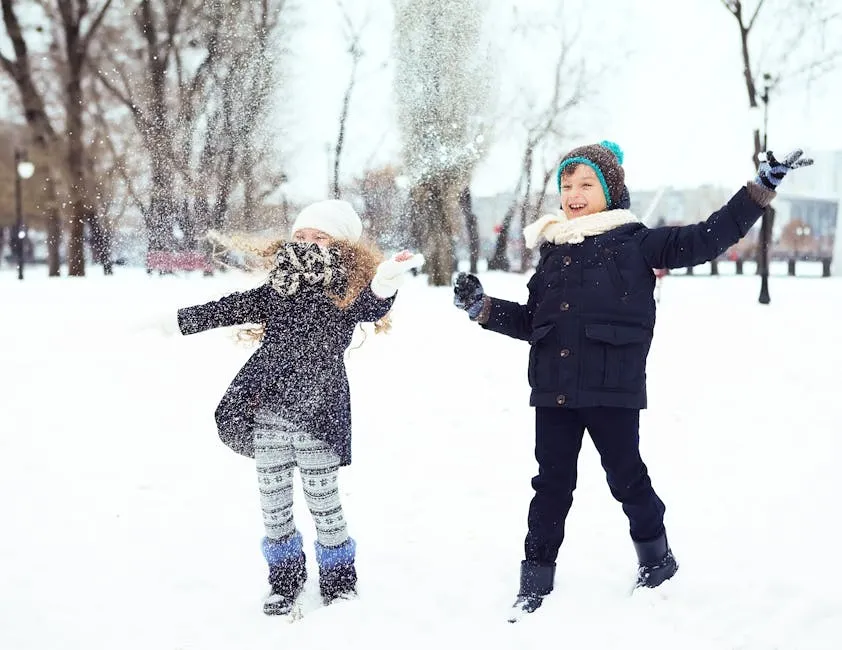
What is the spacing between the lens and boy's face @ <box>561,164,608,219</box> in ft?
9.89

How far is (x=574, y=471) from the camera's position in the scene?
3.03 meters

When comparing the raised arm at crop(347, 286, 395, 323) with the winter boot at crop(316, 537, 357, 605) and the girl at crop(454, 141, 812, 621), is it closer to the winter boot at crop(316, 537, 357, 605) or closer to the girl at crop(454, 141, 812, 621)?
the girl at crop(454, 141, 812, 621)

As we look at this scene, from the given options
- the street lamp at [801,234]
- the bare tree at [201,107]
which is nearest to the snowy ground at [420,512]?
the bare tree at [201,107]

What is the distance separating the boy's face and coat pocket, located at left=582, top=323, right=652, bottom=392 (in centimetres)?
47

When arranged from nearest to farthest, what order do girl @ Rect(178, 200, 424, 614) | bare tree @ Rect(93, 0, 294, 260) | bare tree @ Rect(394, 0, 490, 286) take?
girl @ Rect(178, 200, 424, 614), bare tree @ Rect(93, 0, 294, 260), bare tree @ Rect(394, 0, 490, 286)

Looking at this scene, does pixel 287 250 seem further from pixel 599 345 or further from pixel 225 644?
pixel 225 644

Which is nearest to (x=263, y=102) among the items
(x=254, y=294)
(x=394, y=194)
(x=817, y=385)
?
(x=394, y=194)

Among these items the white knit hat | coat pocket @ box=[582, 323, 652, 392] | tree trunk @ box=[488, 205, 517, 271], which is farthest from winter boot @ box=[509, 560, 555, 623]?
tree trunk @ box=[488, 205, 517, 271]

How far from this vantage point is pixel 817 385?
292 inches

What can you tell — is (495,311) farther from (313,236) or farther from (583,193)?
(313,236)

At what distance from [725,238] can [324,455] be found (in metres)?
1.62

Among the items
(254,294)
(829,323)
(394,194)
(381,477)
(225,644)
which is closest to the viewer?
(225,644)

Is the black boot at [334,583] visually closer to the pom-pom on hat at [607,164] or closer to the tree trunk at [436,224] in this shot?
the pom-pom on hat at [607,164]

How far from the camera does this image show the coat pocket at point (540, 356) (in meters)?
2.96
